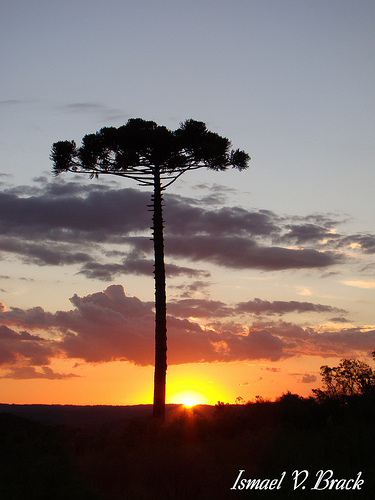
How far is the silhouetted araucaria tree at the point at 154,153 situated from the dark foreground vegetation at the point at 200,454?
8.46 meters

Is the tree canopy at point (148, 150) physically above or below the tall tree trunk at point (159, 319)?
above

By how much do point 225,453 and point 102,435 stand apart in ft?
19.0

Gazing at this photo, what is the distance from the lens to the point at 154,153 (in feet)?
94.0

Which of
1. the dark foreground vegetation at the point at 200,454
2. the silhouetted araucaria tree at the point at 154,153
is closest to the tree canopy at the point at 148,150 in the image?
the silhouetted araucaria tree at the point at 154,153

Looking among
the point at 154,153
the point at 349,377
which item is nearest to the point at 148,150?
the point at 154,153

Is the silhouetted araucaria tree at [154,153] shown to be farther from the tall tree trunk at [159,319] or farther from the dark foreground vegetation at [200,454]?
the dark foreground vegetation at [200,454]

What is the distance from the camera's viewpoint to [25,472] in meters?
15.8

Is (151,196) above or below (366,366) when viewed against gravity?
above

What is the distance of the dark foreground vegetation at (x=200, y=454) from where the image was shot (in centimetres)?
1394

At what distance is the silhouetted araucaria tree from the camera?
2792 cm

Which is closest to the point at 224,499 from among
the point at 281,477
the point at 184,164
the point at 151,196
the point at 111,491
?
the point at 281,477

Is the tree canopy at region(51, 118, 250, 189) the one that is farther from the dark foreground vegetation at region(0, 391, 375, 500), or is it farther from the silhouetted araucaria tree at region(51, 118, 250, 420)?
the dark foreground vegetation at region(0, 391, 375, 500)

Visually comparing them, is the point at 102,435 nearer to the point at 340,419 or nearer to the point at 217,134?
the point at 340,419

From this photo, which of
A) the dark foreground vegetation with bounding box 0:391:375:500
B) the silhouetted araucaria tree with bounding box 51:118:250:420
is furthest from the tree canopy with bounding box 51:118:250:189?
the dark foreground vegetation with bounding box 0:391:375:500
